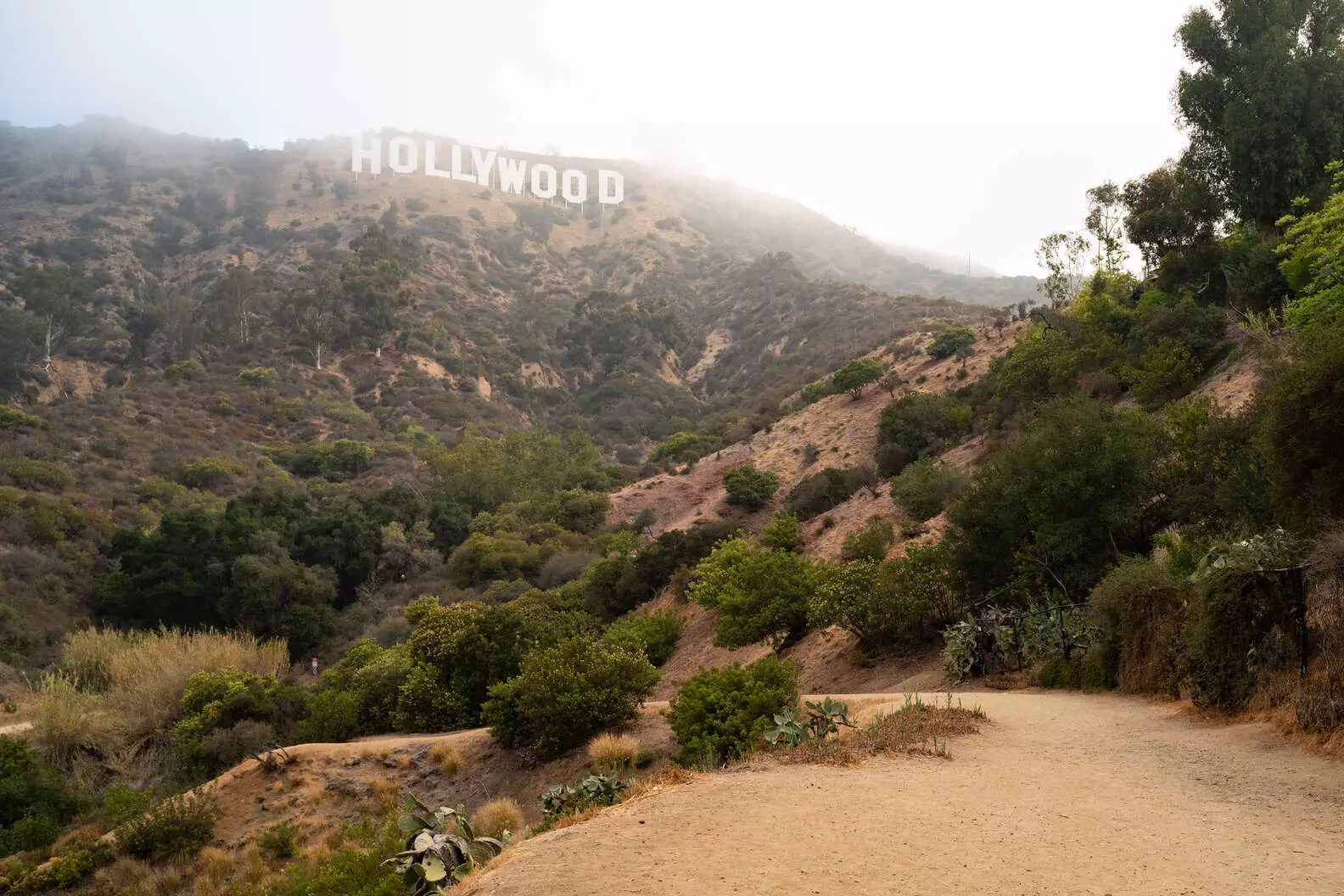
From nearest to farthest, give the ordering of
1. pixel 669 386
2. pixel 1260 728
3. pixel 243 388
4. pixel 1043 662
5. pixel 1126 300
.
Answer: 1. pixel 1260 728
2. pixel 1043 662
3. pixel 1126 300
4. pixel 243 388
5. pixel 669 386

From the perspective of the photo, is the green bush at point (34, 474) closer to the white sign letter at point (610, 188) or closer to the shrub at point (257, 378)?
the shrub at point (257, 378)

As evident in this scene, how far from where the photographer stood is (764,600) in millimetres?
21000

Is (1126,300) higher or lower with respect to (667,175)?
lower

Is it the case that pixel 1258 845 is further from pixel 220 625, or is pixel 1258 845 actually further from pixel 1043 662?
pixel 220 625

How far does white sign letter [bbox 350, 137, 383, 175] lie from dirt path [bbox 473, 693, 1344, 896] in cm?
12854

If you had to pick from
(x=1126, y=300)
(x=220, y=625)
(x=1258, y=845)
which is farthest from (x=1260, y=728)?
(x=220, y=625)

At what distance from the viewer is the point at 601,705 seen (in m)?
13.4

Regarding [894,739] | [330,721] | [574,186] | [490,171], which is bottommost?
[330,721]

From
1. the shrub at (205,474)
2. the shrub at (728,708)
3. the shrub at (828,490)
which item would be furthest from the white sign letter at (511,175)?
the shrub at (728,708)

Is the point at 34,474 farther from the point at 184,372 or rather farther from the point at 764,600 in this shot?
the point at 764,600

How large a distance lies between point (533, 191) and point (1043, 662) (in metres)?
121

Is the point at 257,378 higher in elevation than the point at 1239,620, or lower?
lower

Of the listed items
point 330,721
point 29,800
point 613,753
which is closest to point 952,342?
point 330,721

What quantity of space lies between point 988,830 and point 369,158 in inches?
5431
